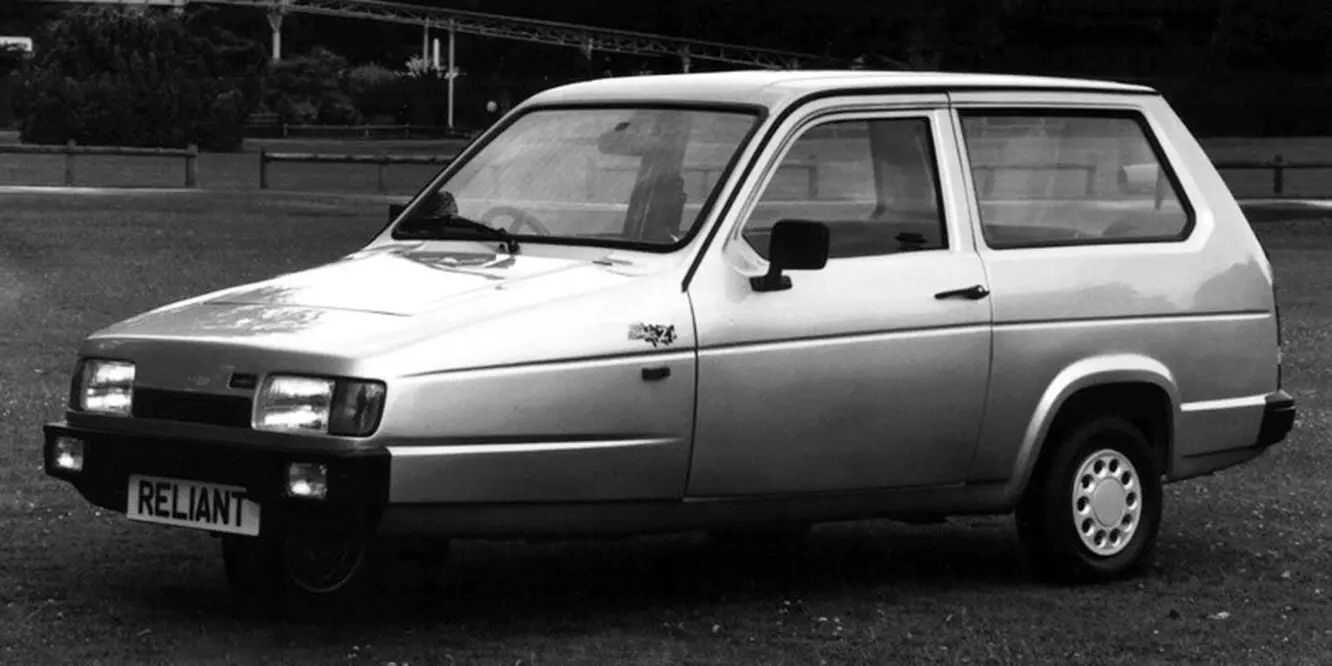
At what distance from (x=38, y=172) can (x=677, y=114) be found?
43884 millimetres

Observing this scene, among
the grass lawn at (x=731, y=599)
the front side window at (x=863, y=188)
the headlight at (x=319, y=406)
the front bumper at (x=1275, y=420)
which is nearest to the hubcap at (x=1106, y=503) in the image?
the grass lawn at (x=731, y=599)

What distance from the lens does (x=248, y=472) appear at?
268 inches

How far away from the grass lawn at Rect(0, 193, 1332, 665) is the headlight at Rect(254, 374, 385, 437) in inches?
24.5

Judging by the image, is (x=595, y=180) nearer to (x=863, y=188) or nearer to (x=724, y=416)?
(x=863, y=188)

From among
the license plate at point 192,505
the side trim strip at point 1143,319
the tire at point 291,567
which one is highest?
the side trim strip at point 1143,319

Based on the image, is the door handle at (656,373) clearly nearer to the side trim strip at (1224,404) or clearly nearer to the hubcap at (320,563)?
the hubcap at (320,563)

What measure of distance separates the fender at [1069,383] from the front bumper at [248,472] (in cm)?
232

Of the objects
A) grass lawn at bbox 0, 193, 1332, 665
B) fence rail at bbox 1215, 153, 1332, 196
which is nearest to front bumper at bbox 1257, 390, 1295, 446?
grass lawn at bbox 0, 193, 1332, 665

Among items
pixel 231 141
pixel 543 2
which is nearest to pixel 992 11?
pixel 543 2

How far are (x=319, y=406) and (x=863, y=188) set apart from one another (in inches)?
81.3

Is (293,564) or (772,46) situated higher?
(772,46)

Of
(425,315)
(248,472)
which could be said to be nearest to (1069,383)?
(425,315)

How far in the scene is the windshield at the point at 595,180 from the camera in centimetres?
771

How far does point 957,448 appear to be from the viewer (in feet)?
26.1
